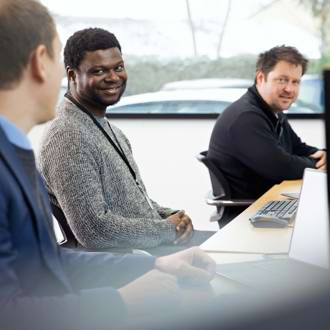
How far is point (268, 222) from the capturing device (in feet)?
7.30

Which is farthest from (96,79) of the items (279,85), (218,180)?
(279,85)

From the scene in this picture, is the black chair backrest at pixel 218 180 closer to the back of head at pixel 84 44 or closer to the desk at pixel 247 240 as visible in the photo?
the desk at pixel 247 240

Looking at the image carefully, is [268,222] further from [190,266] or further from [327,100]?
[327,100]

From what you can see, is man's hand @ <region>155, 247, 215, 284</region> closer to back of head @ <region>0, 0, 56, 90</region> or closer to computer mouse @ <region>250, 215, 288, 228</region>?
back of head @ <region>0, 0, 56, 90</region>

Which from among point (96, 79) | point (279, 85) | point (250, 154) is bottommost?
point (250, 154)

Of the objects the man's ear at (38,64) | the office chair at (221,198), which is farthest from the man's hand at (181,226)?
the man's ear at (38,64)

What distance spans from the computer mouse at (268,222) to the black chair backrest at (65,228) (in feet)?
1.98

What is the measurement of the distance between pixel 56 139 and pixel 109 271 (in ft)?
2.27

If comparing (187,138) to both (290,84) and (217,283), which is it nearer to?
(290,84)

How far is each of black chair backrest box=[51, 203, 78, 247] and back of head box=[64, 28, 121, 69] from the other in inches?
21.1

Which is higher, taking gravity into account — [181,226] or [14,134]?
[14,134]

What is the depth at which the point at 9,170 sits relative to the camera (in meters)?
1.07

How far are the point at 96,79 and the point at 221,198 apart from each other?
40.9 inches

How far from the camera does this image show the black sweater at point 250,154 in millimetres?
3225
